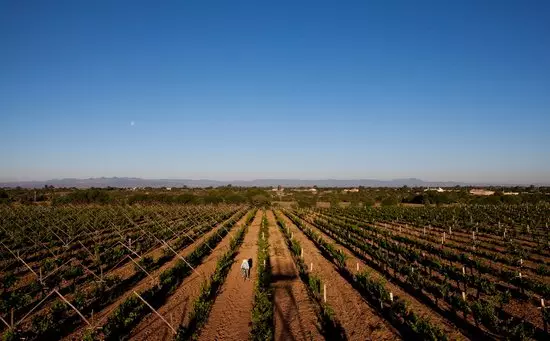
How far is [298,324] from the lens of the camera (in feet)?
39.1

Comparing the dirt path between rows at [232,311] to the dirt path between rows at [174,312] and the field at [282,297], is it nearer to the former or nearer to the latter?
the field at [282,297]

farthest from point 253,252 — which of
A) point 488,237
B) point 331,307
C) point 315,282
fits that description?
point 488,237

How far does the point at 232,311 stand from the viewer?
13.1 metres

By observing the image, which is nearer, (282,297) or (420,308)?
(420,308)

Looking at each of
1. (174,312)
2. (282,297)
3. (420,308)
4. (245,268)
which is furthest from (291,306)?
(420,308)

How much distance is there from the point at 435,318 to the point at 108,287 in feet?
41.3

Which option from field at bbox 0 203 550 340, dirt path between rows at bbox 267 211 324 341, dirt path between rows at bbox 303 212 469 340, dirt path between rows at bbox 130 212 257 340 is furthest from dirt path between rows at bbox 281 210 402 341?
dirt path between rows at bbox 130 212 257 340

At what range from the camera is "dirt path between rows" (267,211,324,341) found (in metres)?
11.3

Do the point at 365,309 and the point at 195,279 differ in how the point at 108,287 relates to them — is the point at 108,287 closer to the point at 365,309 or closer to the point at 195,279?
the point at 195,279

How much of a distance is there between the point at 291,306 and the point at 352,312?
2186mm

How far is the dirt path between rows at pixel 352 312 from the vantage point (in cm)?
1103

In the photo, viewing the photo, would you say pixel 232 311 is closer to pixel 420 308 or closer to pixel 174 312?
pixel 174 312

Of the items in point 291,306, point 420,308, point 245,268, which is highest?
point 245,268

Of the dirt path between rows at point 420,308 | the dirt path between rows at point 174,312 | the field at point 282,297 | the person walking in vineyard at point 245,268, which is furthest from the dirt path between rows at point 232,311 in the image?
the dirt path between rows at point 420,308
